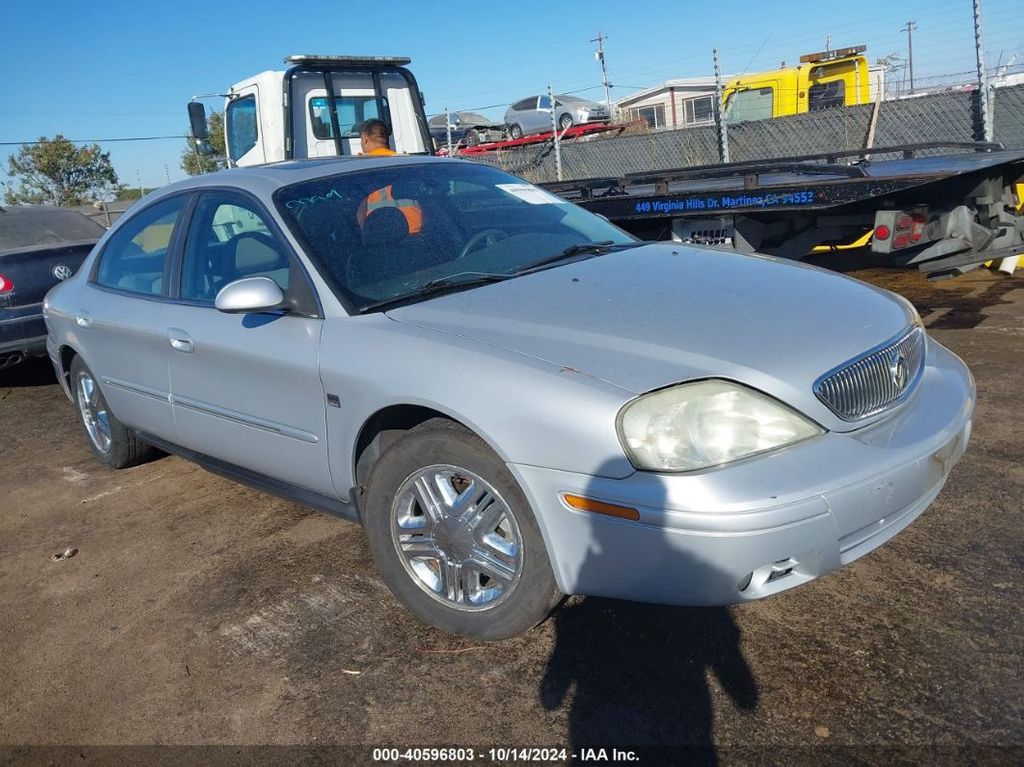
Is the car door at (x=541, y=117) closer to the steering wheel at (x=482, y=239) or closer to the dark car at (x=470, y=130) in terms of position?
the dark car at (x=470, y=130)

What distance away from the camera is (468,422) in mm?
2719

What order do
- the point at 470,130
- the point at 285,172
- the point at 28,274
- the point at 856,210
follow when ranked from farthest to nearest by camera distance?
the point at 470,130 → the point at 28,274 → the point at 856,210 → the point at 285,172

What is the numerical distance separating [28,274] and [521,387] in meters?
6.01

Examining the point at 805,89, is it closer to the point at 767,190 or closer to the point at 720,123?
the point at 720,123

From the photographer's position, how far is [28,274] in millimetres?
7133

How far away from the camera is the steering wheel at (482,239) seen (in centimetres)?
362

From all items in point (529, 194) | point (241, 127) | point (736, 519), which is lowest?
point (736, 519)

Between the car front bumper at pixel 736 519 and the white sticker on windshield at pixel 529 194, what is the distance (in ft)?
6.27

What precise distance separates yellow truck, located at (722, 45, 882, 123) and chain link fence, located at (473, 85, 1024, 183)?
368 centimetres

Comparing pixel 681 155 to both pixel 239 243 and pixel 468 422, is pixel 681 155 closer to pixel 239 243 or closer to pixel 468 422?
pixel 239 243

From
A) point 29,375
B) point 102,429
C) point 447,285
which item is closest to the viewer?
point 447,285

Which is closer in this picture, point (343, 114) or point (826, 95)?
point (343, 114)

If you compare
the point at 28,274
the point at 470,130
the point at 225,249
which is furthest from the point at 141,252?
the point at 470,130

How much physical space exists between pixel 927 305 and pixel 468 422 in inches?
235
